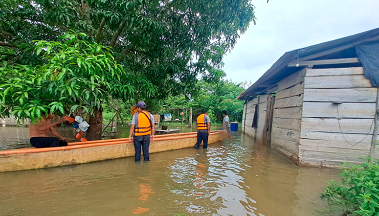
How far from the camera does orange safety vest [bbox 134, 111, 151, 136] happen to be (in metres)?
5.04

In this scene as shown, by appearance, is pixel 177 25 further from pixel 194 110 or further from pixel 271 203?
pixel 194 110

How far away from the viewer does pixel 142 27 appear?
533cm

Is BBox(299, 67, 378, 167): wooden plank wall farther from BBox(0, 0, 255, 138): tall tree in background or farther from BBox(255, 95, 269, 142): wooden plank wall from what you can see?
→ BBox(255, 95, 269, 142): wooden plank wall

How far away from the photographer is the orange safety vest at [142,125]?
5035 mm

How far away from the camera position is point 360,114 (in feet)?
15.6

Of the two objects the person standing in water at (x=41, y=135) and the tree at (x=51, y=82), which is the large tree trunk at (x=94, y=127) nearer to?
the person standing in water at (x=41, y=135)

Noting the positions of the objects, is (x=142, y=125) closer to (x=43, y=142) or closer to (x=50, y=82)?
(x=50, y=82)

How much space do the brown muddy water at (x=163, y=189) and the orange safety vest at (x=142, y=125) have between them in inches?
33.2

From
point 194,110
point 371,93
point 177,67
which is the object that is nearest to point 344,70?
point 371,93

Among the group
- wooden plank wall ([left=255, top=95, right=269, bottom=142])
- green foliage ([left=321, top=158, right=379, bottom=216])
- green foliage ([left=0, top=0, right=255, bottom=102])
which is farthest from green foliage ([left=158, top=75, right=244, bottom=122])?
green foliage ([left=321, top=158, right=379, bottom=216])

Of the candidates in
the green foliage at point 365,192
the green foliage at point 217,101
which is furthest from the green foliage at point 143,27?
the green foliage at point 217,101

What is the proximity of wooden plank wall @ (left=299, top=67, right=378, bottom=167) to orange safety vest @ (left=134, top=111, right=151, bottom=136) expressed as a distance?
424 centimetres

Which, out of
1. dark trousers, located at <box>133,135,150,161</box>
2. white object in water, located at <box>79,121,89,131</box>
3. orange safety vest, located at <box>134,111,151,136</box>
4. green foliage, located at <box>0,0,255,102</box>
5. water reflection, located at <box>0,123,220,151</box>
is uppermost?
green foliage, located at <box>0,0,255,102</box>

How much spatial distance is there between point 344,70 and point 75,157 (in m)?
7.19
